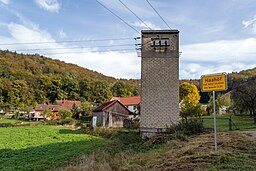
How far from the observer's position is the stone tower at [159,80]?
2044 centimetres

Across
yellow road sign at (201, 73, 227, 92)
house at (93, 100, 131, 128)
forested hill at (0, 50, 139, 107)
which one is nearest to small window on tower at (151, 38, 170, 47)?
yellow road sign at (201, 73, 227, 92)

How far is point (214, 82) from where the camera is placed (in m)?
8.16

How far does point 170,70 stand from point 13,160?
13.6 m

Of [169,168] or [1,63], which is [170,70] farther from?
[1,63]

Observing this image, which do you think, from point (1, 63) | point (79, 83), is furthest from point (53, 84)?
point (1, 63)

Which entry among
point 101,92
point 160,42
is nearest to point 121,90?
point 101,92

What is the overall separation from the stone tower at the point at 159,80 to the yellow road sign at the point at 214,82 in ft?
38.9

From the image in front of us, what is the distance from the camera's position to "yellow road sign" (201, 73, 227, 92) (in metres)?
7.89

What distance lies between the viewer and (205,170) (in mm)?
5980

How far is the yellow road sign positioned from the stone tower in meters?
11.9

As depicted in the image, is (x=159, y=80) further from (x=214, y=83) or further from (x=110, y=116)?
(x=110, y=116)

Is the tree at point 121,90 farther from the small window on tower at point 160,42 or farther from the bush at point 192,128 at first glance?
the bush at point 192,128

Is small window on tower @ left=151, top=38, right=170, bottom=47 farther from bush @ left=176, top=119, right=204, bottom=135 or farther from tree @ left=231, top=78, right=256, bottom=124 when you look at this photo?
tree @ left=231, top=78, right=256, bottom=124

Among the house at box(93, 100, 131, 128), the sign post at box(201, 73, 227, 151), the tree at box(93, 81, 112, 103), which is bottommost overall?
the house at box(93, 100, 131, 128)
